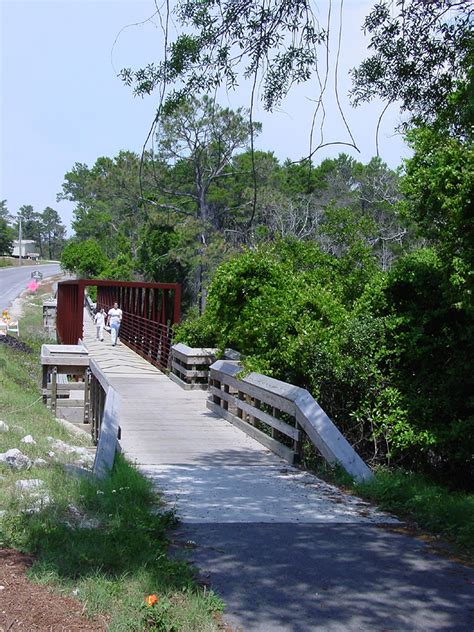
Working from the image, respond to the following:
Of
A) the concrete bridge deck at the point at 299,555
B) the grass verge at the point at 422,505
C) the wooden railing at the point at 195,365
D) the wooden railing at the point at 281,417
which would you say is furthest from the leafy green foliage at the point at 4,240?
the grass verge at the point at 422,505

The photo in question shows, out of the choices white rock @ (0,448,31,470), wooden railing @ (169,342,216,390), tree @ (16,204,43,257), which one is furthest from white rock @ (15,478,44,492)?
tree @ (16,204,43,257)

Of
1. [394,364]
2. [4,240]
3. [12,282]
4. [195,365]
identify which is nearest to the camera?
[394,364]

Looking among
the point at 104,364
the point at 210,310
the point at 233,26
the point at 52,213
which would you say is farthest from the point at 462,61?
the point at 52,213

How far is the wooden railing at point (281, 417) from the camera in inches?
337

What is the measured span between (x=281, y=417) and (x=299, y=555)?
591 centimetres

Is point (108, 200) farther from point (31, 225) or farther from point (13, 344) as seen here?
point (31, 225)

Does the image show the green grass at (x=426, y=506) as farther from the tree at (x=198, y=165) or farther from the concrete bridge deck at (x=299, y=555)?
the tree at (x=198, y=165)

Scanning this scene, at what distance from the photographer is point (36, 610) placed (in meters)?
4.04

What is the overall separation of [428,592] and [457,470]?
629cm

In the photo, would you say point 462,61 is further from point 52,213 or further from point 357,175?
point 52,213

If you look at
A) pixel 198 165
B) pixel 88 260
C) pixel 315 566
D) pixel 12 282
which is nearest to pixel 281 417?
pixel 315 566

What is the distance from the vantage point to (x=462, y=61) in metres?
9.10

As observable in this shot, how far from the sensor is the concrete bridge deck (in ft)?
14.4

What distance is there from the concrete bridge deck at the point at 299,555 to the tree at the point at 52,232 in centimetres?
18724
